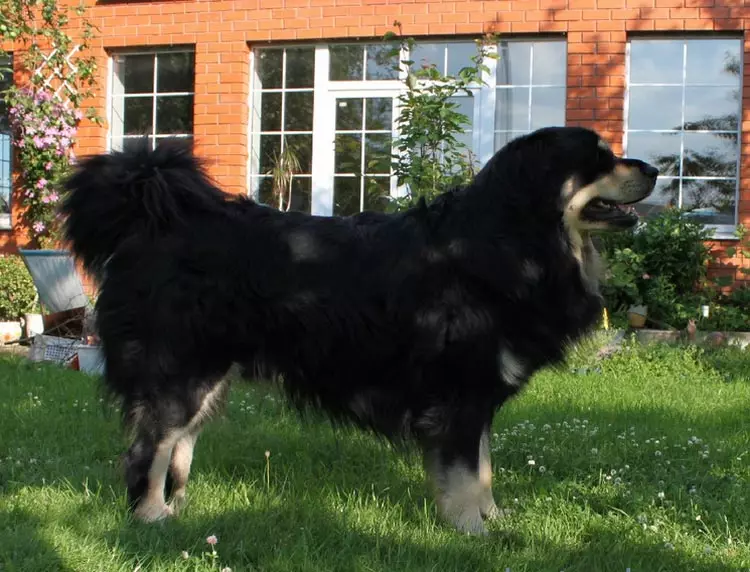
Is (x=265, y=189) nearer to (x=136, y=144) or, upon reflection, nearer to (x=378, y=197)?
(x=378, y=197)

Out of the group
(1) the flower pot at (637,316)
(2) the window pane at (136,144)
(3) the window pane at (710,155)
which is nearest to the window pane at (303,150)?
(1) the flower pot at (637,316)

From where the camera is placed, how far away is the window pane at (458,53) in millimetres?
9516

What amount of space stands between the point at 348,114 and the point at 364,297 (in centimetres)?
686

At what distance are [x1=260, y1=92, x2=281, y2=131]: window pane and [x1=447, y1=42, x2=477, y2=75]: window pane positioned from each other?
226 cm

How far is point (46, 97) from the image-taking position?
10.2 meters

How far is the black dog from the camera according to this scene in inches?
130

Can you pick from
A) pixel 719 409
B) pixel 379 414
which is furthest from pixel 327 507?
pixel 719 409

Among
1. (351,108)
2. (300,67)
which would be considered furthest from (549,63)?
(300,67)

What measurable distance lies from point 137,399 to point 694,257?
6606mm

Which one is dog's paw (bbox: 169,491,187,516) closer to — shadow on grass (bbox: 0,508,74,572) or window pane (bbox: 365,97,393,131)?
shadow on grass (bbox: 0,508,74,572)

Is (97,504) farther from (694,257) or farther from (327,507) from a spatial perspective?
(694,257)

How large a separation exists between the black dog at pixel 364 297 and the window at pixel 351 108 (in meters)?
5.63

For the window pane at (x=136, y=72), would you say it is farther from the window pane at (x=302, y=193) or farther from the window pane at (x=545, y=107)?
the window pane at (x=545, y=107)

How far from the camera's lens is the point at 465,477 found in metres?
3.29
